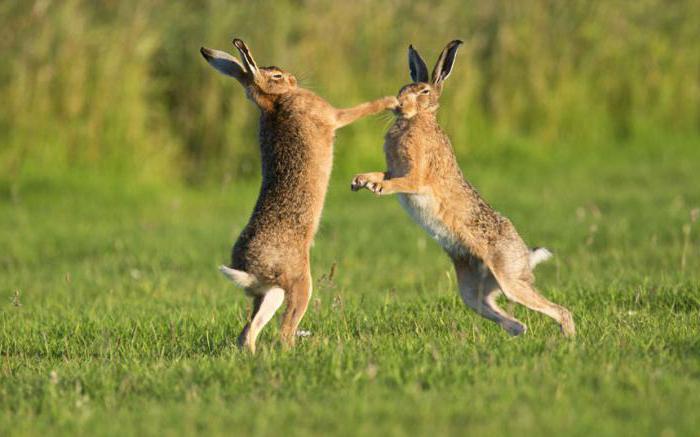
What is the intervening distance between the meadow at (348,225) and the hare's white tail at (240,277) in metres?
0.35

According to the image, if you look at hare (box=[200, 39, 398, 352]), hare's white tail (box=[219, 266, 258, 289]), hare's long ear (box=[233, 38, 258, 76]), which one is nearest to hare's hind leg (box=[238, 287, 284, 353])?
hare (box=[200, 39, 398, 352])

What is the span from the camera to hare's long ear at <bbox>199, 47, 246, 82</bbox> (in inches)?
298

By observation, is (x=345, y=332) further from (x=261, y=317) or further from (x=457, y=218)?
(x=457, y=218)

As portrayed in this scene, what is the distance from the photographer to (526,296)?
275 inches

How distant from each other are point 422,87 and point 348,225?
18.7 ft

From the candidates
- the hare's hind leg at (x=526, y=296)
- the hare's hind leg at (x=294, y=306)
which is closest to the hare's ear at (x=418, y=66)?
the hare's hind leg at (x=526, y=296)

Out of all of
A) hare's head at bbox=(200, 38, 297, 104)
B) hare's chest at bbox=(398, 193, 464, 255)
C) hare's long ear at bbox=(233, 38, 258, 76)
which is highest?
hare's long ear at bbox=(233, 38, 258, 76)

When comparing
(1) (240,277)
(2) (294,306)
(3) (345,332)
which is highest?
(1) (240,277)

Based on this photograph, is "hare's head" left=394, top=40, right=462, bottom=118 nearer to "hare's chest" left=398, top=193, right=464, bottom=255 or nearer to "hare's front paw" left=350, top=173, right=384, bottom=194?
"hare's chest" left=398, top=193, right=464, bottom=255

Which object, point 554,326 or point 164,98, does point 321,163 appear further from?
point 164,98

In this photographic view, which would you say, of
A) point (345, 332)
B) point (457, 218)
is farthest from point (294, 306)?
point (457, 218)

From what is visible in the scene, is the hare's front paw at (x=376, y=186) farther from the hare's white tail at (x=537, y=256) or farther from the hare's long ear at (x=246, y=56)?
the hare's long ear at (x=246, y=56)

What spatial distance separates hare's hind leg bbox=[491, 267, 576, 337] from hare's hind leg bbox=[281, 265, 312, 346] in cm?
114

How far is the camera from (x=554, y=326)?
7.39 m
